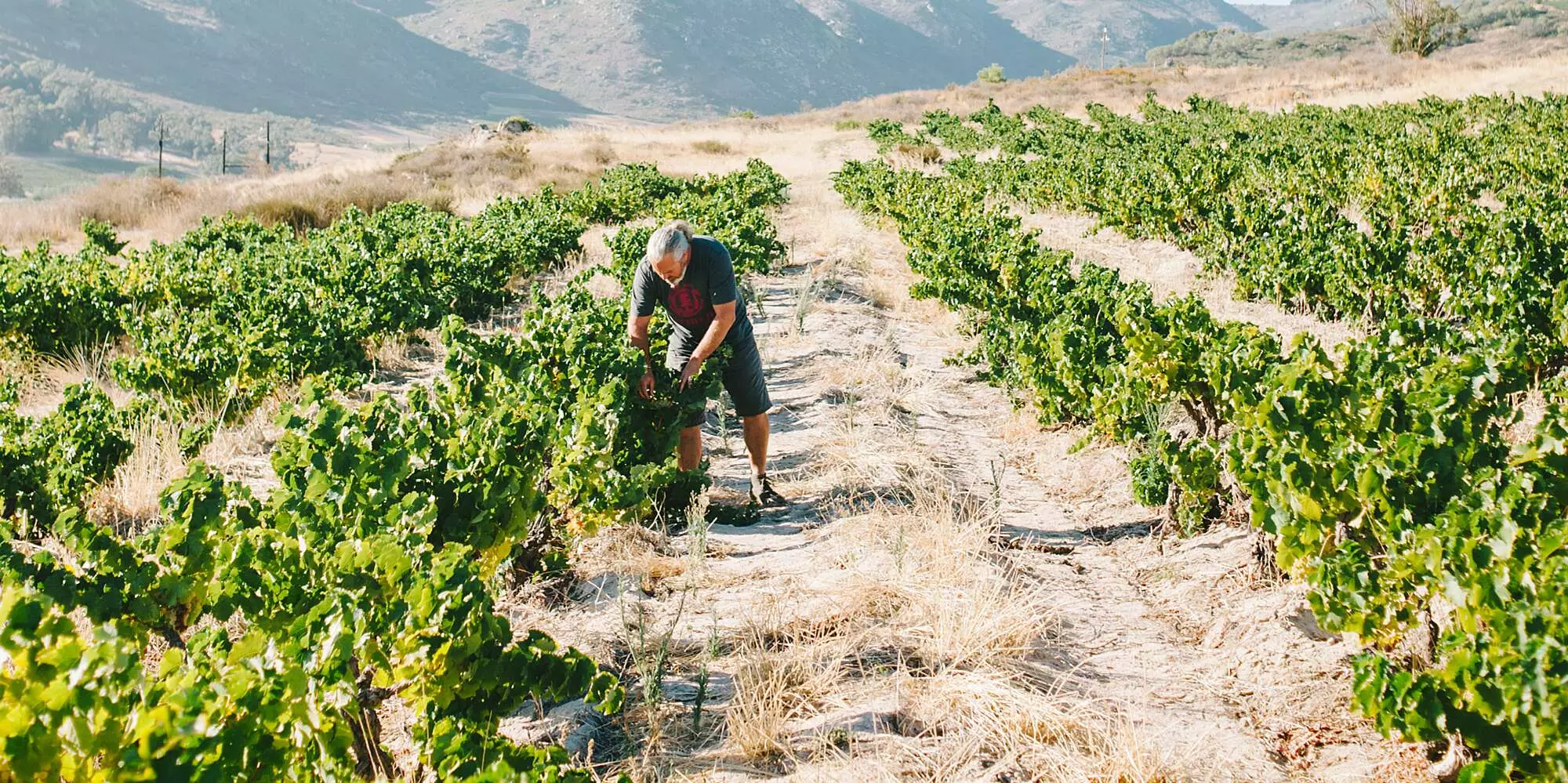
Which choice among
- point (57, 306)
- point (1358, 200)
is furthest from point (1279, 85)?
point (57, 306)

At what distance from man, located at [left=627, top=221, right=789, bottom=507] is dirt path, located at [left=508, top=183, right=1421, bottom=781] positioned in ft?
1.64

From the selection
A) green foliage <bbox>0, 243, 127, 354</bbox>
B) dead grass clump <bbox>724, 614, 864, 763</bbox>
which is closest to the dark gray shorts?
dead grass clump <bbox>724, 614, 864, 763</bbox>

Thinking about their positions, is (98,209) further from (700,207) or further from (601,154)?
(700,207)

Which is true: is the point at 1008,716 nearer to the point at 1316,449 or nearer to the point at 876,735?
the point at 876,735

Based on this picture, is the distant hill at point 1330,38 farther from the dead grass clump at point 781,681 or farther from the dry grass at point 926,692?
the dead grass clump at point 781,681

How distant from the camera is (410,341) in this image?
10219mm

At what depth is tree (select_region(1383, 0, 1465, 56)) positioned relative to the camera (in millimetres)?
45750

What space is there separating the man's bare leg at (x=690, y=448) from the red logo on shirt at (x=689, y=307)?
0.62 meters

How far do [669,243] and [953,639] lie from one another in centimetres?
240

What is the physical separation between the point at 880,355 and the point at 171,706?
724cm

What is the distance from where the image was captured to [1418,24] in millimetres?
45938

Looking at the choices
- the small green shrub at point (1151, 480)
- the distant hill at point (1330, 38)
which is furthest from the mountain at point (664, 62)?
the small green shrub at point (1151, 480)

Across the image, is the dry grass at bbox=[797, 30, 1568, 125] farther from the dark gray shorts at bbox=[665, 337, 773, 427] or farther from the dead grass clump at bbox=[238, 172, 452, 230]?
the dark gray shorts at bbox=[665, 337, 773, 427]

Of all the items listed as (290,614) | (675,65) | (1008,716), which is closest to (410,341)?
(290,614)
